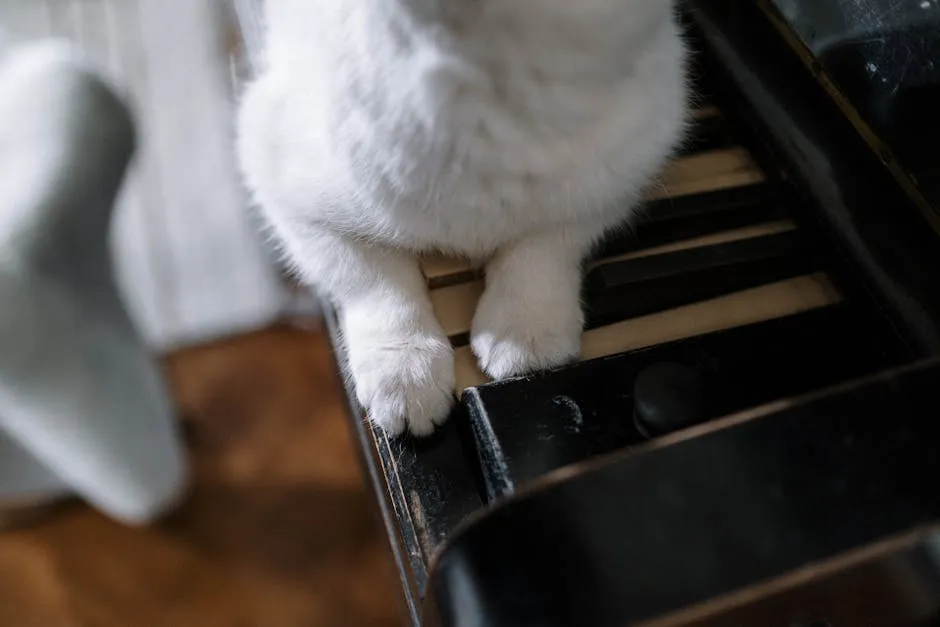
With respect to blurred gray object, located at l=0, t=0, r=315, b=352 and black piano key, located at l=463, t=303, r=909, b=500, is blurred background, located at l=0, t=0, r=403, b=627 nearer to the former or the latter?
blurred gray object, located at l=0, t=0, r=315, b=352

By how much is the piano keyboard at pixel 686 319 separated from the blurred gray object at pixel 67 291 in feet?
1.25

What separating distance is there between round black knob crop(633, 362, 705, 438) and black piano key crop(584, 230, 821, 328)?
11 cm

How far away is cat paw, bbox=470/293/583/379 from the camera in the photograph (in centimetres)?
60

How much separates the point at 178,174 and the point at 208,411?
476 millimetres

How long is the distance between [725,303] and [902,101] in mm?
176

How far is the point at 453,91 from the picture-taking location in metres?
0.55

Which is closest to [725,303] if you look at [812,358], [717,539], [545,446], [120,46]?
[812,358]

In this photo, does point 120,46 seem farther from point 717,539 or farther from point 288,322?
point 717,539

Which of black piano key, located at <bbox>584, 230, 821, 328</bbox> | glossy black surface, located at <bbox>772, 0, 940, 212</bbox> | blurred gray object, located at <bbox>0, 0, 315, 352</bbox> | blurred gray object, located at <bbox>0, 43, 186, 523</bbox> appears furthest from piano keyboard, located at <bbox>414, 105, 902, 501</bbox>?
blurred gray object, located at <bbox>0, 0, 315, 352</bbox>

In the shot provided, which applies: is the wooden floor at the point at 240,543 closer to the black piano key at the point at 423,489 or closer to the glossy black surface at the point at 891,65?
the black piano key at the point at 423,489

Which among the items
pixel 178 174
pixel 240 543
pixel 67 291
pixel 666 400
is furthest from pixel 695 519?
pixel 178 174

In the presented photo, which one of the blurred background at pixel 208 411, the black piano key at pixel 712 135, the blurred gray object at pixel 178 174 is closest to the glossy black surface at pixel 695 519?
the black piano key at pixel 712 135

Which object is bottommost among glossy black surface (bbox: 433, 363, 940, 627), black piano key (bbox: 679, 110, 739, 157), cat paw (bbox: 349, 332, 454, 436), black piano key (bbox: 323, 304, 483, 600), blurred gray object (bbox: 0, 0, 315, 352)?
blurred gray object (bbox: 0, 0, 315, 352)

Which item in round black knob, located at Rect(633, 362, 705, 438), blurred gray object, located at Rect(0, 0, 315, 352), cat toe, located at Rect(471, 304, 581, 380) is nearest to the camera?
round black knob, located at Rect(633, 362, 705, 438)
